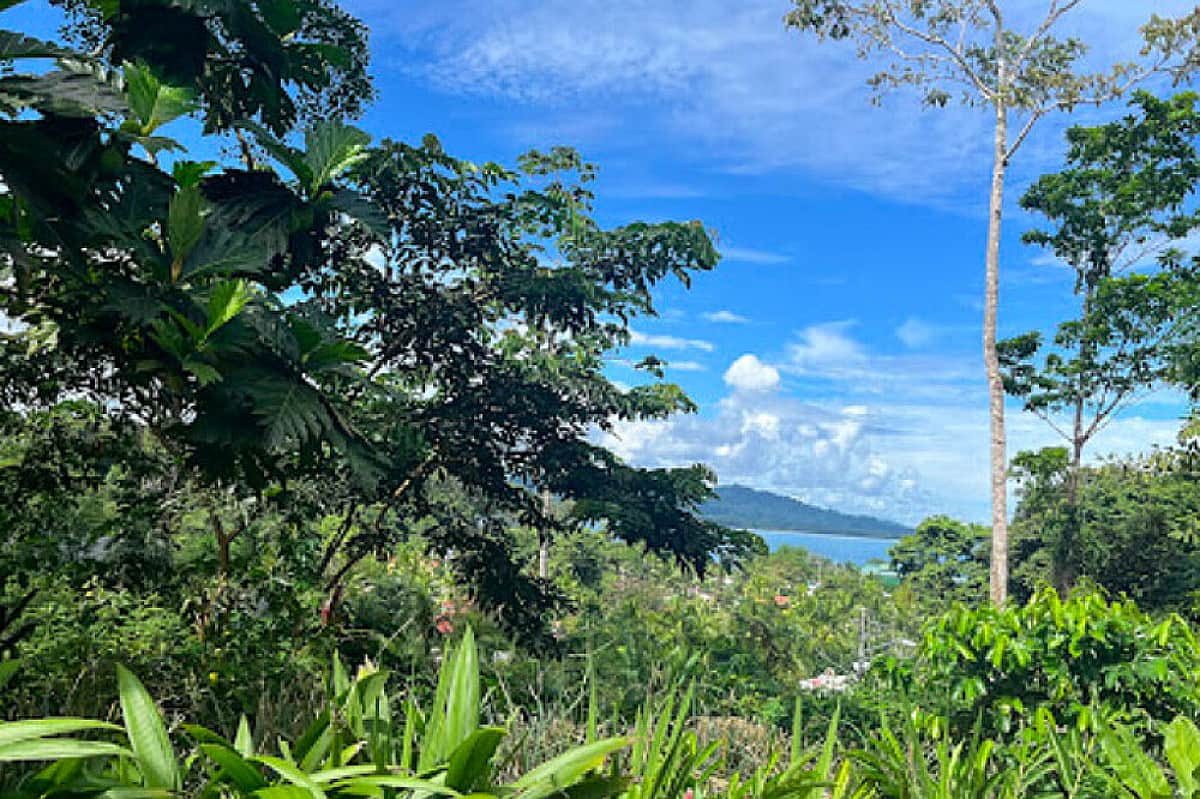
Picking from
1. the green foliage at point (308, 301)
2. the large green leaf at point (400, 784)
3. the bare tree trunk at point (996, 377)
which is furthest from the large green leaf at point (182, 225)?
the bare tree trunk at point (996, 377)

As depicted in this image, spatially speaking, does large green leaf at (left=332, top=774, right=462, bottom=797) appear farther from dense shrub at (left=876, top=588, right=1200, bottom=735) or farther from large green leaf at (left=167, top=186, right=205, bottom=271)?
dense shrub at (left=876, top=588, right=1200, bottom=735)

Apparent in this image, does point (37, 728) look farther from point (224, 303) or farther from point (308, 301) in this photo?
point (308, 301)

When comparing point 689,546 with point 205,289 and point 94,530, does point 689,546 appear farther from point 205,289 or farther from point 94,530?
point 205,289

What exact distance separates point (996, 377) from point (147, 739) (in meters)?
13.6

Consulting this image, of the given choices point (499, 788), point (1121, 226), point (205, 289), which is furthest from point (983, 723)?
point (1121, 226)

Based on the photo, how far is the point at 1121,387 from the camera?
1368 cm

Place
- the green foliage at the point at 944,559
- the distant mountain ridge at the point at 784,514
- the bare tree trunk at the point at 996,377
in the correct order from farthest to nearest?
the distant mountain ridge at the point at 784,514, the green foliage at the point at 944,559, the bare tree trunk at the point at 996,377

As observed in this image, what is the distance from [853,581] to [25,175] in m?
12.6

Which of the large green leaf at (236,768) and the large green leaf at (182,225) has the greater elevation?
the large green leaf at (182,225)

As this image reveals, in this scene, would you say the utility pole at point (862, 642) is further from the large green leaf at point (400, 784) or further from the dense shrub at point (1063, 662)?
the large green leaf at point (400, 784)

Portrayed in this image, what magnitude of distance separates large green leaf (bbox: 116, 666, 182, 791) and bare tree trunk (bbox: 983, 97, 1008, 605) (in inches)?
490

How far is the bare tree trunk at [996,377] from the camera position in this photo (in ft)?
39.0

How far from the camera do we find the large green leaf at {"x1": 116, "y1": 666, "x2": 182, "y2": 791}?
4.47 feet

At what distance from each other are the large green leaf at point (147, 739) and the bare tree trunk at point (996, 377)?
12.5 metres
